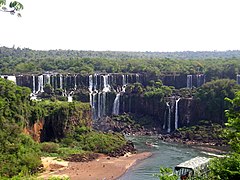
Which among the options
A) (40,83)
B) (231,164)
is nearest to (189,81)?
(40,83)

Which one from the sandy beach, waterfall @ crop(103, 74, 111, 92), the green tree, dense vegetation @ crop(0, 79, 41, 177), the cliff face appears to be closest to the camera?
the green tree

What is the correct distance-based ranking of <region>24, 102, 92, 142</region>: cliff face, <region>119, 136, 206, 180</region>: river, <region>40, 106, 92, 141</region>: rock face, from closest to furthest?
<region>119, 136, 206, 180</region>: river
<region>24, 102, 92, 142</region>: cliff face
<region>40, 106, 92, 141</region>: rock face

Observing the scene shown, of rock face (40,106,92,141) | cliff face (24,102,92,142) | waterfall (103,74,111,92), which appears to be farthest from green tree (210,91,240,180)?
waterfall (103,74,111,92)

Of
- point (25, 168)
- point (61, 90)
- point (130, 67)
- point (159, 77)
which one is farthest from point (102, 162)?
point (130, 67)

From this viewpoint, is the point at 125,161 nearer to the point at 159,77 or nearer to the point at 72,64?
the point at 159,77

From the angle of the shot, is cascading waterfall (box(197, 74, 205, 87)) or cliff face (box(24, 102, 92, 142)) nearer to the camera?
cliff face (box(24, 102, 92, 142))

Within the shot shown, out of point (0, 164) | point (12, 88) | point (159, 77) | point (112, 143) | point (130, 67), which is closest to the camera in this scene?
point (0, 164)

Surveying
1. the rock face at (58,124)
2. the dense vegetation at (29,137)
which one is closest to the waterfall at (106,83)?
the dense vegetation at (29,137)

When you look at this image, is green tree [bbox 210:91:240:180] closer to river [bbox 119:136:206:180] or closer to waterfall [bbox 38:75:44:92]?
river [bbox 119:136:206:180]
